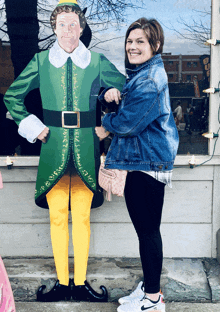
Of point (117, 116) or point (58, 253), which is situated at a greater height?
point (117, 116)

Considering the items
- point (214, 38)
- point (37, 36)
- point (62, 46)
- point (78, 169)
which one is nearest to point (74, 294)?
point (78, 169)

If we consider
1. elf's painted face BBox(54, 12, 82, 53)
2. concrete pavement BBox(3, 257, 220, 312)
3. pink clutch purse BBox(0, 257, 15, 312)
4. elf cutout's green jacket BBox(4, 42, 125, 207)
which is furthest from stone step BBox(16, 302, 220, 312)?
elf's painted face BBox(54, 12, 82, 53)

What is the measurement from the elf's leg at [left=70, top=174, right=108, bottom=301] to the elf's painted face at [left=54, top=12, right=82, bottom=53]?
97 cm

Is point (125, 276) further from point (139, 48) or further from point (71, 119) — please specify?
point (139, 48)

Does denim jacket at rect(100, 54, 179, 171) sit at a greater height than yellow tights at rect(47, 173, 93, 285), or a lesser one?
greater

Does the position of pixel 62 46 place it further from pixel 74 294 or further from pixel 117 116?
pixel 74 294

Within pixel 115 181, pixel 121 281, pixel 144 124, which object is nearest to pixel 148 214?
pixel 115 181

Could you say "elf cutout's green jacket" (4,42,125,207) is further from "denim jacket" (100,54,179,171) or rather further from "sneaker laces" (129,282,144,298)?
"sneaker laces" (129,282,144,298)

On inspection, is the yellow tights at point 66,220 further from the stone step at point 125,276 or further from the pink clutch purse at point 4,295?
the pink clutch purse at point 4,295

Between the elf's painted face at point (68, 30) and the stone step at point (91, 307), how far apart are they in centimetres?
190

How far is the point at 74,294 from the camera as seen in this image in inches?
104

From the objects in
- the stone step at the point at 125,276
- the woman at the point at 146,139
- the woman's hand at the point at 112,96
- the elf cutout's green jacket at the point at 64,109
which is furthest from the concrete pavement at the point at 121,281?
the woman's hand at the point at 112,96

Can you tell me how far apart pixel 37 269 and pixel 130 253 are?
0.83m

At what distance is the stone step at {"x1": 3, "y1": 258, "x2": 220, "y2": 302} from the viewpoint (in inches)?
106
